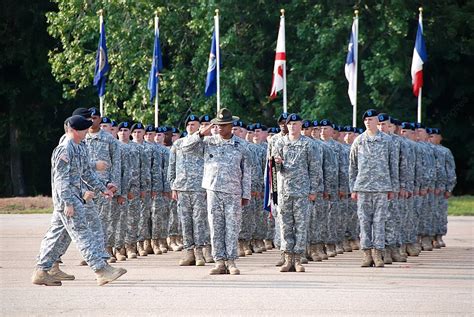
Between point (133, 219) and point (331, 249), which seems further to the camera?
point (331, 249)

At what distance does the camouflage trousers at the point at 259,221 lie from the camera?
2247cm

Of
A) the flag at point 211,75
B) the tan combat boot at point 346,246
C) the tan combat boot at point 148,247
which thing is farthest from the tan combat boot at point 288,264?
the flag at point 211,75

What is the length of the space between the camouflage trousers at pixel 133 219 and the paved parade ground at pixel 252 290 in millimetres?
728

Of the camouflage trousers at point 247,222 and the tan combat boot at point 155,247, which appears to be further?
the camouflage trousers at point 247,222

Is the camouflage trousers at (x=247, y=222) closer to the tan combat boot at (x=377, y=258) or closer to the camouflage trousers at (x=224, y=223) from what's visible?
the tan combat boot at (x=377, y=258)

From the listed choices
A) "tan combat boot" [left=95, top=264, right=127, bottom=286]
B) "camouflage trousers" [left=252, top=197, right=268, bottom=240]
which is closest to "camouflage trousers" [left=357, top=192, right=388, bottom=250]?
"camouflage trousers" [left=252, top=197, right=268, bottom=240]

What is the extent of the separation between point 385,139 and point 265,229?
4584mm

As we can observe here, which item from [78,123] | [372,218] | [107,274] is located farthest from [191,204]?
[107,274]

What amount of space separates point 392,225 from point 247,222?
367 cm

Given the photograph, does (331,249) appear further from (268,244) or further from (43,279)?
(43,279)

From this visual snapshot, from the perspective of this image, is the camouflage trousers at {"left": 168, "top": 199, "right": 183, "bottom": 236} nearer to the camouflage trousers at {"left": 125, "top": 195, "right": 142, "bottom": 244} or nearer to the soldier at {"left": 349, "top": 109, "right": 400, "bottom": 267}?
the camouflage trousers at {"left": 125, "top": 195, "right": 142, "bottom": 244}

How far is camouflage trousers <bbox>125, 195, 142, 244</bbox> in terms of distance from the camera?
20484 millimetres

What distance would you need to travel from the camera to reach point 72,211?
14609 mm

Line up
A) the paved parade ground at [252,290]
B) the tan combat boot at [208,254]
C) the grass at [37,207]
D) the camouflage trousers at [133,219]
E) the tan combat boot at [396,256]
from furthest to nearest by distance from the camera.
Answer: the grass at [37,207], the camouflage trousers at [133,219], the tan combat boot at [396,256], the tan combat boot at [208,254], the paved parade ground at [252,290]
